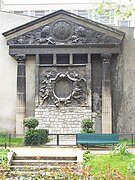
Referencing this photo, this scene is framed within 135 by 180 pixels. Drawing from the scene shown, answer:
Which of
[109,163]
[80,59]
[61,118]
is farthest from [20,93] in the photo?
[109,163]

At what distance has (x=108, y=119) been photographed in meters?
25.2

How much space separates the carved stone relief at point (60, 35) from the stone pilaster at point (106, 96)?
1.56 meters

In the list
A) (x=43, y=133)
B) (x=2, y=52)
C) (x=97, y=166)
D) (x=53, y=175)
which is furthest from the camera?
(x=2, y=52)

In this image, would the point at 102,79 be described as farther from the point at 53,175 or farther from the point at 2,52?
the point at 53,175

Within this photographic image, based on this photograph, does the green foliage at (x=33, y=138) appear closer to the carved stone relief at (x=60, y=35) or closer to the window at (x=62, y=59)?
the window at (x=62, y=59)

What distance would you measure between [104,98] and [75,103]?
197 centimetres

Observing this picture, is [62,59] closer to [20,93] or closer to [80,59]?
[80,59]

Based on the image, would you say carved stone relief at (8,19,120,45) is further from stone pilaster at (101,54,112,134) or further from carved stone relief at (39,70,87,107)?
carved stone relief at (39,70,87,107)

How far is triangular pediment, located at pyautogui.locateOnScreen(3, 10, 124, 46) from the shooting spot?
85.4 feet

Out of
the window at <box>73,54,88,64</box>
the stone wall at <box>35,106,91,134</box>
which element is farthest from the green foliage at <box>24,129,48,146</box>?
the window at <box>73,54,88,64</box>

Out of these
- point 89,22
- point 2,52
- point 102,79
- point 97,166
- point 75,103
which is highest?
point 89,22

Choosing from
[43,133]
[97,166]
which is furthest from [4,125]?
[97,166]

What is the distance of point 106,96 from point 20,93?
578 centimetres

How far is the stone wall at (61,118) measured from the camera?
83.1ft
